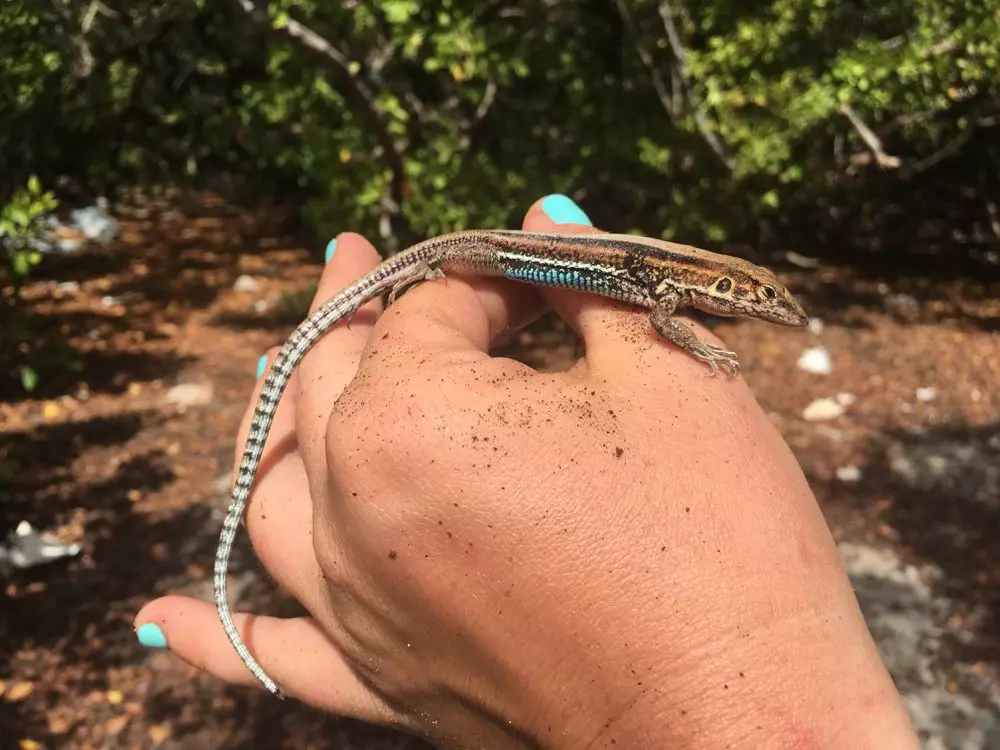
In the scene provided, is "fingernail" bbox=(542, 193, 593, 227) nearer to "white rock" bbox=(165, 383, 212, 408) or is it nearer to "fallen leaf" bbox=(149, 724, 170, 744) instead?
"fallen leaf" bbox=(149, 724, 170, 744)

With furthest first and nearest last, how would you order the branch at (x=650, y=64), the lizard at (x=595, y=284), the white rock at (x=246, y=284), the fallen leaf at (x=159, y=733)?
the white rock at (x=246, y=284) → the branch at (x=650, y=64) → the fallen leaf at (x=159, y=733) → the lizard at (x=595, y=284)

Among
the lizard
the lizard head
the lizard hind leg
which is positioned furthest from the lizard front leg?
the lizard hind leg

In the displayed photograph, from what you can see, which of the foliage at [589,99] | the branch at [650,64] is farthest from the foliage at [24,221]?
the branch at [650,64]

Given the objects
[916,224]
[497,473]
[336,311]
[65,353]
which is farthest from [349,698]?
[916,224]

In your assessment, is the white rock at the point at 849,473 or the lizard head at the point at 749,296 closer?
the lizard head at the point at 749,296

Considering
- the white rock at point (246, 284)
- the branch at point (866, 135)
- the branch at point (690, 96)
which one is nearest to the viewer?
the branch at point (866, 135)

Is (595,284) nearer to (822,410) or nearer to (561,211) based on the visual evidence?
(561,211)

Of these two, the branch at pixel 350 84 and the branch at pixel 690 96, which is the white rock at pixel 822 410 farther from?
the branch at pixel 350 84
